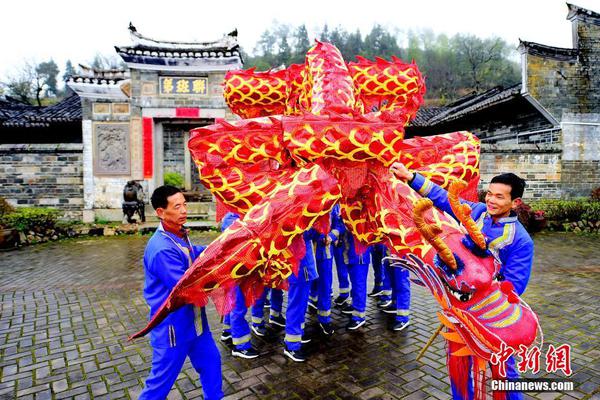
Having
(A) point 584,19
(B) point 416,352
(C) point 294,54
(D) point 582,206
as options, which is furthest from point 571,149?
(C) point 294,54

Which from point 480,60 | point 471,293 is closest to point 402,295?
point 471,293

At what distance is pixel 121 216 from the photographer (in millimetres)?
13555

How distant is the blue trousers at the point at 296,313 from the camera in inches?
161

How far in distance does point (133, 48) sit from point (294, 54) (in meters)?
30.6

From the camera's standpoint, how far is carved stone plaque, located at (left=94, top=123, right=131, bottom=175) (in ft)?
44.3

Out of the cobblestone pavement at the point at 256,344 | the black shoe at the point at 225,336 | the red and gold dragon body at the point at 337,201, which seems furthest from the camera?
the black shoe at the point at 225,336

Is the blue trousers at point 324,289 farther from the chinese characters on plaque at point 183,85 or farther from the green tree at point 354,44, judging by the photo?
the green tree at point 354,44

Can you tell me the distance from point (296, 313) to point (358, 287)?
1016 millimetres

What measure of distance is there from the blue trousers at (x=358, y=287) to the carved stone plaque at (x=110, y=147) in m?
11.2

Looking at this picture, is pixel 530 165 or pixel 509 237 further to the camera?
pixel 530 165

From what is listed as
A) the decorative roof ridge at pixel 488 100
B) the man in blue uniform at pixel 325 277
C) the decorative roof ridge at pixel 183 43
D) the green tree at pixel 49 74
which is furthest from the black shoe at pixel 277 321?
the green tree at pixel 49 74

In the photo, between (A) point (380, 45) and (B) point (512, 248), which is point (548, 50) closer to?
(B) point (512, 248)

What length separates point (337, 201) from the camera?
289cm

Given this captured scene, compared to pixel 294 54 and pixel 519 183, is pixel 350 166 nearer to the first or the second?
pixel 519 183
